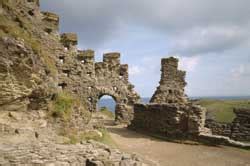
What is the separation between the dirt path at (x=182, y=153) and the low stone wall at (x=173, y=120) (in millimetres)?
1246

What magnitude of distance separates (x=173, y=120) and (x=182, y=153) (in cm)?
392

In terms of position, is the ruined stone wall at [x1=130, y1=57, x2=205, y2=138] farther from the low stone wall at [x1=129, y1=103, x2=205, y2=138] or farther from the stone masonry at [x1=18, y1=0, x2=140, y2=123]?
the stone masonry at [x1=18, y1=0, x2=140, y2=123]

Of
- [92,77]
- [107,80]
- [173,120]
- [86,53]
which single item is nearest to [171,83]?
[107,80]

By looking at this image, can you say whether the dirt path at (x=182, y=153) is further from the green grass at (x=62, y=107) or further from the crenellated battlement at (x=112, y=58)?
the crenellated battlement at (x=112, y=58)

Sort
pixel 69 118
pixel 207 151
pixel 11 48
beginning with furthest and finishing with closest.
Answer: pixel 207 151, pixel 69 118, pixel 11 48

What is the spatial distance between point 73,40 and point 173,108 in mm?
11962

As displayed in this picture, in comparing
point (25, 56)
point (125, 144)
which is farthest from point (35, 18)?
point (125, 144)

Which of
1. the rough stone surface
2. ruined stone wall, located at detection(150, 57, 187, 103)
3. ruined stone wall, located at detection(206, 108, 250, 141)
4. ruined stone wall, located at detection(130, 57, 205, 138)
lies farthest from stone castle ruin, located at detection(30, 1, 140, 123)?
the rough stone surface

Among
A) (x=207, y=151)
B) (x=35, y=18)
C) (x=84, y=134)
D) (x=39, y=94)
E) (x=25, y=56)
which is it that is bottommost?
(x=207, y=151)

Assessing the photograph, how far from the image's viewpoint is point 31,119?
32.4 feet

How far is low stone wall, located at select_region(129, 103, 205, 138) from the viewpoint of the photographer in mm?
18078

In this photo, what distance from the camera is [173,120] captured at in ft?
61.8

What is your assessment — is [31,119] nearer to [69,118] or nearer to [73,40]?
[69,118]

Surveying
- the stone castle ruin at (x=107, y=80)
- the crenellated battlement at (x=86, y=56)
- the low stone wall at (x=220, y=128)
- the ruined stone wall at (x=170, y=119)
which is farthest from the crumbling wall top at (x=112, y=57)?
the low stone wall at (x=220, y=128)
